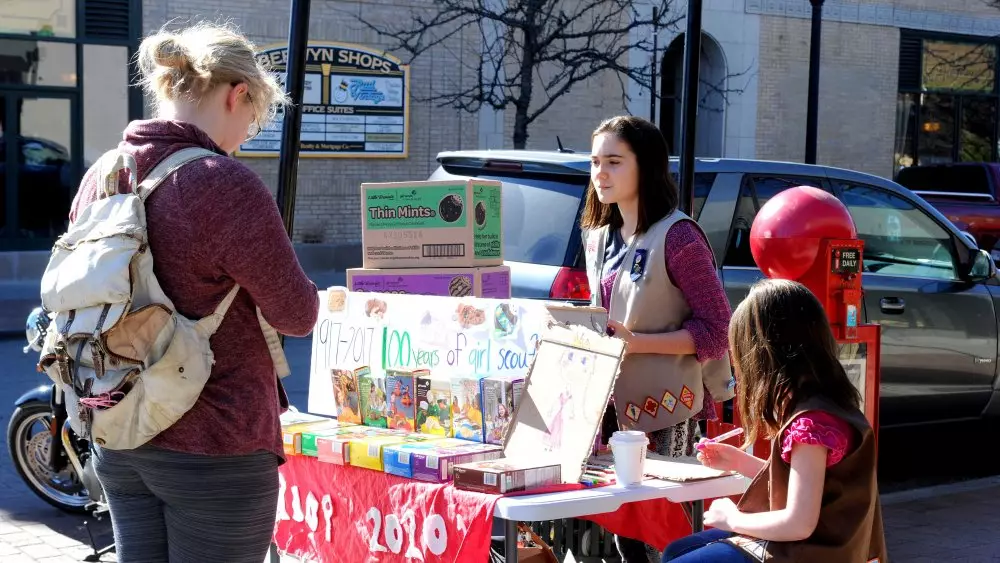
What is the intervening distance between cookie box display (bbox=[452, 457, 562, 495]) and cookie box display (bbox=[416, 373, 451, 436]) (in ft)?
1.43

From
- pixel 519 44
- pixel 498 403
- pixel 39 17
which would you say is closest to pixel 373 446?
pixel 498 403

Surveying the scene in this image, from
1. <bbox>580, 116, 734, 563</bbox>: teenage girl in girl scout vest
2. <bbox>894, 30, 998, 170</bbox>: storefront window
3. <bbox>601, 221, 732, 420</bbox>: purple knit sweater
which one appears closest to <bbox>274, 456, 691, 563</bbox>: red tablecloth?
<bbox>580, 116, 734, 563</bbox>: teenage girl in girl scout vest

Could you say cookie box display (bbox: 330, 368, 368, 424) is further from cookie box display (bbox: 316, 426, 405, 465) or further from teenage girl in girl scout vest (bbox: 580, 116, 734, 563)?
teenage girl in girl scout vest (bbox: 580, 116, 734, 563)

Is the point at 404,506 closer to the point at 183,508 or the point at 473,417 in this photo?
the point at 473,417

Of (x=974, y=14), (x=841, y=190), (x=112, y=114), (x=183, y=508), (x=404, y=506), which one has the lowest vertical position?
(x=404, y=506)

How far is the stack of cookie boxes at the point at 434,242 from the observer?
4488mm

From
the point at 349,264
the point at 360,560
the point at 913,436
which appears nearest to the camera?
the point at 360,560

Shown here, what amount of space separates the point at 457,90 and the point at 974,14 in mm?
13082

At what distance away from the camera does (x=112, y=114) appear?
17453 millimetres

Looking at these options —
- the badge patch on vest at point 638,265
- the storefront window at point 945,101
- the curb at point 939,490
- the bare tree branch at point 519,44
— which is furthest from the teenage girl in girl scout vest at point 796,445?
the storefront window at point 945,101

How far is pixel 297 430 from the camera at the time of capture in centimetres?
416

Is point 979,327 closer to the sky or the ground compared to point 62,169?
closer to the ground

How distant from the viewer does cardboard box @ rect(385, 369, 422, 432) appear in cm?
401

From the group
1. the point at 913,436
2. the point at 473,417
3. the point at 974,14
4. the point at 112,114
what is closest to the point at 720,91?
the point at 974,14
